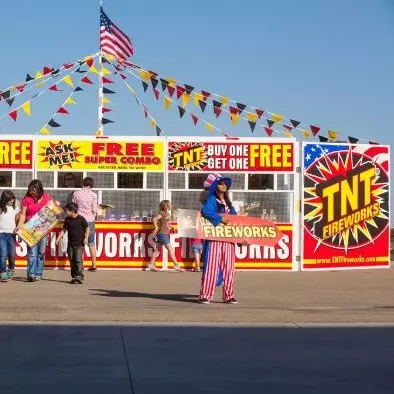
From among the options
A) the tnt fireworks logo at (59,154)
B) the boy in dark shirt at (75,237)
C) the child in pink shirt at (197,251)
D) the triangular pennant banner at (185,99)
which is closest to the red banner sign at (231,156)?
the child in pink shirt at (197,251)

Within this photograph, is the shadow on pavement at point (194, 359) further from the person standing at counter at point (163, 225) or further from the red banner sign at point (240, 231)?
the person standing at counter at point (163, 225)

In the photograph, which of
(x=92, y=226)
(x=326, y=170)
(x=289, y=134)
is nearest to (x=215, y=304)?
(x=92, y=226)

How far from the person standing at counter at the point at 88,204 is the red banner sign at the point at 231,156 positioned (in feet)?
6.10

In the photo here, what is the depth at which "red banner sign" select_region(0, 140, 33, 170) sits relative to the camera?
1931 cm

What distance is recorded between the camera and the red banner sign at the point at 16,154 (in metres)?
19.3

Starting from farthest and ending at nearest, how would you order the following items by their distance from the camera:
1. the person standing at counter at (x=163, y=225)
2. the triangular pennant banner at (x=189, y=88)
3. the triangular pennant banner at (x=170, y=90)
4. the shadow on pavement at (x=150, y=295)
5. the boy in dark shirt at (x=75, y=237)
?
1. the triangular pennant banner at (x=170, y=90)
2. the triangular pennant banner at (x=189, y=88)
3. the person standing at counter at (x=163, y=225)
4. the boy in dark shirt at (x=75, y=237)
5. the shadow on pavement at (x=150, y=295)

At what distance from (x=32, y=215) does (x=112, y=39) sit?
940cm

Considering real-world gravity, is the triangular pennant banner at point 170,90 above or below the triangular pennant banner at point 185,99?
above

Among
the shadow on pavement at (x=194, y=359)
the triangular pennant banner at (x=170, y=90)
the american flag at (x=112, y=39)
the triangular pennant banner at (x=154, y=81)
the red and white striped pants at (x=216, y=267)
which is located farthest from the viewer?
the american flag at (x=112, y=39)

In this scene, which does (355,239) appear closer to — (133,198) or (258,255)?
(258,255)

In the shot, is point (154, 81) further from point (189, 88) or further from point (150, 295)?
point (150, 295)

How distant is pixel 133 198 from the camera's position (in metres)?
19.5

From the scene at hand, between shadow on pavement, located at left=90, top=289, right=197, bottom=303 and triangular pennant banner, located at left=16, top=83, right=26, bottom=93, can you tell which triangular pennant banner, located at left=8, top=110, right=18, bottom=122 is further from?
shadow on pavement, located at left=90, top=289, right=197, bottom=303

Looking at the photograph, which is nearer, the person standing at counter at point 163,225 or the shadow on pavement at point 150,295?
the shadow on pavement at point 150,295
